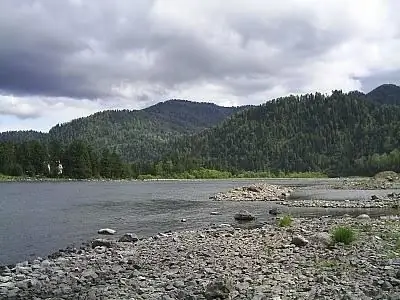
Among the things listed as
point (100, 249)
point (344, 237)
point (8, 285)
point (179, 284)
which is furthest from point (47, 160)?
point (179, 284)

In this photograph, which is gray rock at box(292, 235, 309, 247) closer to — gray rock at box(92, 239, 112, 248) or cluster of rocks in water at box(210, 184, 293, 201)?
gray rock at box(92, 239, 112, 248)

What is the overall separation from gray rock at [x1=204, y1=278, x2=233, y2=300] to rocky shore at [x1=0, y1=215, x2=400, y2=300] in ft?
0.10

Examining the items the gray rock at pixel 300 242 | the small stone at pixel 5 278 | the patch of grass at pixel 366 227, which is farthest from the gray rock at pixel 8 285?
the patch of grass at pixel 366 227

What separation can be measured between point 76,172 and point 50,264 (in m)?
157

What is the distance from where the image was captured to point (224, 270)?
19.6m

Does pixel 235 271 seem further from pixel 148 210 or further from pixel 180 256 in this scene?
pixel 148 210

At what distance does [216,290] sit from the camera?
50.9 feet

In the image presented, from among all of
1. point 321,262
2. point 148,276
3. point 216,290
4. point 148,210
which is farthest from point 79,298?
point 148,210

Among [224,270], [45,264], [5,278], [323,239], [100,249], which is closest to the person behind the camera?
[224,270]

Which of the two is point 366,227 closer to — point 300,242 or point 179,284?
point 300,242

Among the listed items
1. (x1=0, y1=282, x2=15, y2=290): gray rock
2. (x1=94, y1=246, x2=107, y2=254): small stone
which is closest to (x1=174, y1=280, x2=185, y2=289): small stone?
(x1=0, y1=282, x2=15, y2=290): gray rock

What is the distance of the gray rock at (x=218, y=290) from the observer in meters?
15.4

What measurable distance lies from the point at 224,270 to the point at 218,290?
4.10m

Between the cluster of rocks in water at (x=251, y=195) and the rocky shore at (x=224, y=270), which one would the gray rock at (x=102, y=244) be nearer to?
the rocky shore at (x=224, y=270)
